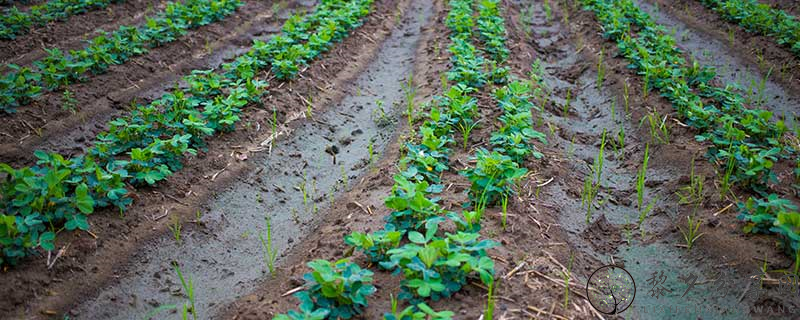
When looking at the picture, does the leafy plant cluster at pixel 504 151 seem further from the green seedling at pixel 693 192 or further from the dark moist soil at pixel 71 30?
the dark moist soil at pixel 71 30

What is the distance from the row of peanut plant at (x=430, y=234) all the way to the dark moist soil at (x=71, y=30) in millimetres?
4866

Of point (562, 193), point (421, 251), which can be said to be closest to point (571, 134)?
point (562, 193)

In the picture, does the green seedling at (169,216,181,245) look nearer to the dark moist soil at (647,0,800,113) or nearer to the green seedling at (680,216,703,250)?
the green seedling at (680,216,703,250)

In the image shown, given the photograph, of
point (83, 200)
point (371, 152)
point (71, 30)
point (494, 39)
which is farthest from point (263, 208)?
point (71, 30)

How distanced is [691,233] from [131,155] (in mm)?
3828

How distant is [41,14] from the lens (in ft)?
23.7

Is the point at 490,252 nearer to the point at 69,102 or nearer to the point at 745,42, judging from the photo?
the point at 69,102

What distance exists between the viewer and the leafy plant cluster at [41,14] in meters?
6.76

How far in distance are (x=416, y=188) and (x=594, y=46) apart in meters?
5.04

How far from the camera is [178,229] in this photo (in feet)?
12.0

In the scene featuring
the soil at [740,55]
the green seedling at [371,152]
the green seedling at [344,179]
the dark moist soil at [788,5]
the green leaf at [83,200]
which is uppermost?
the dark moist soil at [788,5]

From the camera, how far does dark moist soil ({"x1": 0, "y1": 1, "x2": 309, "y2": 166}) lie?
466 centimetres

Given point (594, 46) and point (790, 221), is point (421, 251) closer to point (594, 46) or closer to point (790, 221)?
point (790, 221)

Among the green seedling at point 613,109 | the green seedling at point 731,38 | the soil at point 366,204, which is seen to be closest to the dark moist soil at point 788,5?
the green seedling at point 731,38
